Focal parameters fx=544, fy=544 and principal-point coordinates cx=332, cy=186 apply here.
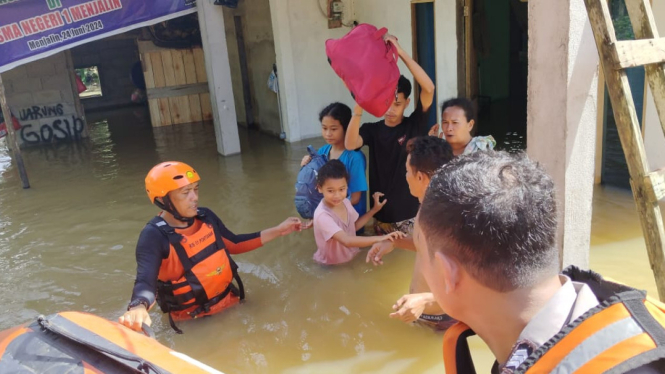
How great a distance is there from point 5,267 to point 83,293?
1190 millimetres

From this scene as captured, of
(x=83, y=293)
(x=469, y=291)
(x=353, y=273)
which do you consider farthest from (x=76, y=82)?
(x=469, y=291)

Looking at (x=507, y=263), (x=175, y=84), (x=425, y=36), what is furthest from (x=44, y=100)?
(x=507, y=263)

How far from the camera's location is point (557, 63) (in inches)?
109

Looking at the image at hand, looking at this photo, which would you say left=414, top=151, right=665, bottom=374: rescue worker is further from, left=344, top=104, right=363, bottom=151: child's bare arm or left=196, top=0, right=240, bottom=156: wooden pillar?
left=196, top=0, right=240, bottom=156: wooden pillar

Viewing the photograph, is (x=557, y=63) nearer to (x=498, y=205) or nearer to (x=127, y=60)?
(x=498, y=205)

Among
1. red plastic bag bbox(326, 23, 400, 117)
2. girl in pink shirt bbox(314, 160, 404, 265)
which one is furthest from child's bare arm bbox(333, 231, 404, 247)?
red plastic bag bbox(326, 23, 400, 117)

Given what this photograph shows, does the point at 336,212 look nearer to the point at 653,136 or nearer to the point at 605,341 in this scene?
the point at 605,341

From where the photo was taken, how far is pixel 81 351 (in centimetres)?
217

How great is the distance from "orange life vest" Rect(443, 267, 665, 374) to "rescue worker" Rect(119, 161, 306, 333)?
242 cm

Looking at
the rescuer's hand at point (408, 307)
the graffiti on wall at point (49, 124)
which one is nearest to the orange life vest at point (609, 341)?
the rescuer's hand at point (408, 307)

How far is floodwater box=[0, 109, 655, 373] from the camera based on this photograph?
10.9ft

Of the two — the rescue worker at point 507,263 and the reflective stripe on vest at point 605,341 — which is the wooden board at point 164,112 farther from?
the reflective stripe on vest at point 605,341

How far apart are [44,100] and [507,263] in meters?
12.2

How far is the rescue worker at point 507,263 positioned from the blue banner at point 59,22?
25.1 feet
